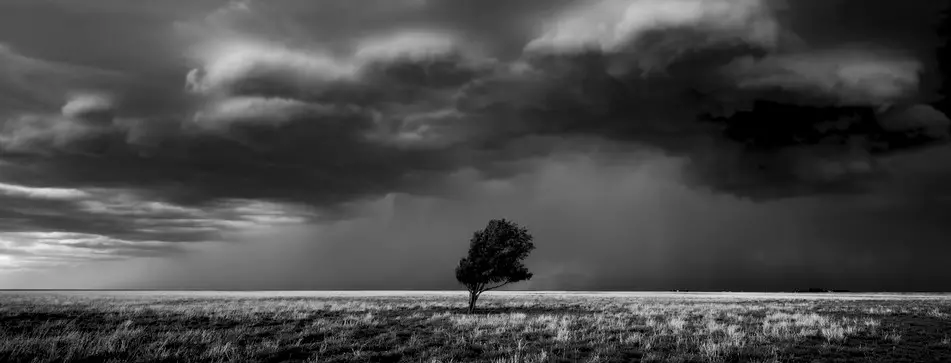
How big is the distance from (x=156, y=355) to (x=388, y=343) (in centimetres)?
788

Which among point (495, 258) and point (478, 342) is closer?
point (478, 342)

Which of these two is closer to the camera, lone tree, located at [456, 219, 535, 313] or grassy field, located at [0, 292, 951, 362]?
grassy field, located at [0, 292, 951, 362]

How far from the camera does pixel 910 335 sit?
2370 centimetres

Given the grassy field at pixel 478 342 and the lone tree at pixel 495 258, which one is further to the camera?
the lone tree at pixel 495 258

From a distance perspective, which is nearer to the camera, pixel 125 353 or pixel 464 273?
pixel 125 353

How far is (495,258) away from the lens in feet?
140

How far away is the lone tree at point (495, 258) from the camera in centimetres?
4266

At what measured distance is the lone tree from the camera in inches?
1679

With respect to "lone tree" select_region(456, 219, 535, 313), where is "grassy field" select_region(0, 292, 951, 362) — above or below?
below

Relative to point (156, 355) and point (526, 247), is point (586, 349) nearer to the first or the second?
point (156, 355)

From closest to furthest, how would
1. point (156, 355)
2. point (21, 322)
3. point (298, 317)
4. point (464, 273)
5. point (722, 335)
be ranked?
point (156, 355) < point (722, 335) < point (21, 322) < point (298, 317) < point (464, 273)

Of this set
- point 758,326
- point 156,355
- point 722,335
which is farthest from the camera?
point 758,326

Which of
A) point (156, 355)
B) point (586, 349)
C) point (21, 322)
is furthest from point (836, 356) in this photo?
point (21, 322)

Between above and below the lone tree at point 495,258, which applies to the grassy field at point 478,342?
below
